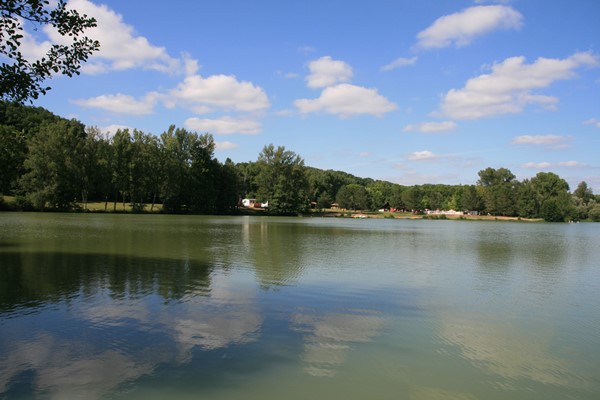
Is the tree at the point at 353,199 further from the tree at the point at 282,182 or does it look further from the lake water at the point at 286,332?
the lake water at the point at 286,332

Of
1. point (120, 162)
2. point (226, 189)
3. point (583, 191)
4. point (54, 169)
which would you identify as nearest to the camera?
point (54, 169)

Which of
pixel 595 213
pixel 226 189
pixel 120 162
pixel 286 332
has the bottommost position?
pixel 286 332

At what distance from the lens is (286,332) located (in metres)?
8.91

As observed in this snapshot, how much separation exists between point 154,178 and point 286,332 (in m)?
72.4

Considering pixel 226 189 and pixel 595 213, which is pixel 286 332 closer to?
pixel 226 189

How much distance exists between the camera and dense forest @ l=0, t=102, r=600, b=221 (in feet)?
209

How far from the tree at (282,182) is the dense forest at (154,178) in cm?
23

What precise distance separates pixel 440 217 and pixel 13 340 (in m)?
124

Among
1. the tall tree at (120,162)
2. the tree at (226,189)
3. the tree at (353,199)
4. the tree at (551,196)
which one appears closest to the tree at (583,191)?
the tree at (551,196)

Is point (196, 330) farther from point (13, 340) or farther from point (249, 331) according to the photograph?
point (13, 340)

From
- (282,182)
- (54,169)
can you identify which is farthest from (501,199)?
(54,169)

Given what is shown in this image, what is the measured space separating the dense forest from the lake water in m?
17.3

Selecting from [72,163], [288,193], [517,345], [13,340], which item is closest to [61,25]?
[13,340]

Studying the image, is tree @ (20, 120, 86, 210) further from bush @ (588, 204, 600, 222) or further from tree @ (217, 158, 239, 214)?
bush @ (588, 204, 600, 222)
